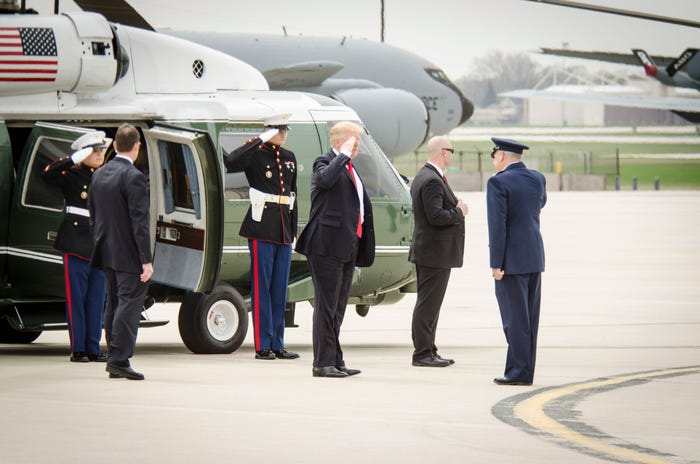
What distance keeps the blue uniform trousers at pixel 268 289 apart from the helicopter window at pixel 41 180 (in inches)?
72.1

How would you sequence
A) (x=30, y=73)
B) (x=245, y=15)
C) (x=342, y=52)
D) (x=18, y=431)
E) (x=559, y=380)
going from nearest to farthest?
(x=18, y=431) < (x=559, y=380) < (x=30, y=73) < (x=342, y=52) < (x=245, y=15)

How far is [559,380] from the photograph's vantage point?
10.6 metres

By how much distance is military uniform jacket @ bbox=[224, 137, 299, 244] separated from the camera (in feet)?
39.7

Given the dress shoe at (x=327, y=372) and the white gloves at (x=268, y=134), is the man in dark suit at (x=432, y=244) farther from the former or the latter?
the white gloves at (x=268, y=134)

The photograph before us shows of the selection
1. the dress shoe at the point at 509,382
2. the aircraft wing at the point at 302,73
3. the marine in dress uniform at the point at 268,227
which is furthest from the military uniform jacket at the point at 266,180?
the aircraft wing at the point at 302,73

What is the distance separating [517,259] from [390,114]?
84.6ft

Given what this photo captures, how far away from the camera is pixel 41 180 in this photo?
12773 millimetres

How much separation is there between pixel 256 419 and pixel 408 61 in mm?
33150

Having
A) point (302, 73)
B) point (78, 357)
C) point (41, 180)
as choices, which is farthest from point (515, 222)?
point (302, 73)

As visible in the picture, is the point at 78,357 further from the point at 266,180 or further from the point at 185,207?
the point at 266,180

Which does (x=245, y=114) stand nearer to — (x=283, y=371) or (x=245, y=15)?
(x=283, y=371)

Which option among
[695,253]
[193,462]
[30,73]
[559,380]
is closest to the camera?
[193,462]

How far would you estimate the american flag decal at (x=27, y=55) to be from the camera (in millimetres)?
12594

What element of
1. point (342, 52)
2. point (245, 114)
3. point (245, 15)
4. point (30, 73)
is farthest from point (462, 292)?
point (245, 15)
